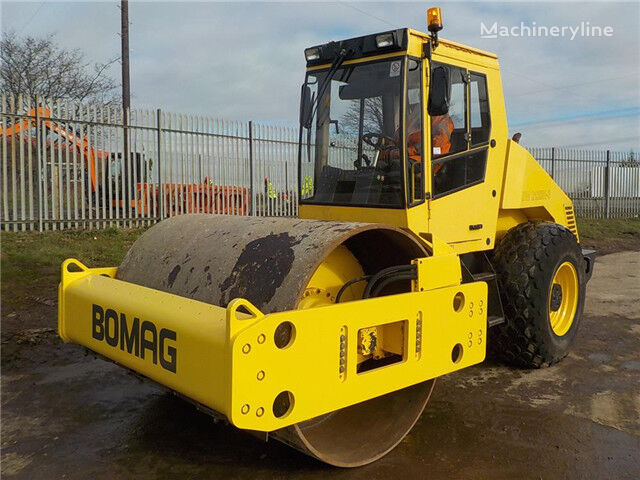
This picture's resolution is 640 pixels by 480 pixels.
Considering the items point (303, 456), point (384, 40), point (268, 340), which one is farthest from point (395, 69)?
point (303, 456)

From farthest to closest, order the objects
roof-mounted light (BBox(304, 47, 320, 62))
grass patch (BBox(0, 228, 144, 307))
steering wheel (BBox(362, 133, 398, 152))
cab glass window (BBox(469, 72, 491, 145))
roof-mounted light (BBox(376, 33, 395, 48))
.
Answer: grass patch (BBox(0, 228, 144, 307))
cab glass window (BBox(469, 72, 491, 145))
roof-mounted light (BBox(304, 47, 320, 62))
steering wheel (BBox(362, 133, 398, 152))
roof-mounted light (BBox(376, 33, 395, 48))

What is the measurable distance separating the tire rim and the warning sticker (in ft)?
7.58

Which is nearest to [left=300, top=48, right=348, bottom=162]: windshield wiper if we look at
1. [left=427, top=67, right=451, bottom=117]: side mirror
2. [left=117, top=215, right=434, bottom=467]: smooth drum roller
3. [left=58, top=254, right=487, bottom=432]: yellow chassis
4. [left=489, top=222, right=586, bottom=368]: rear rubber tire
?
[left=427, top=67, right=451, bottom=117]: side mirror

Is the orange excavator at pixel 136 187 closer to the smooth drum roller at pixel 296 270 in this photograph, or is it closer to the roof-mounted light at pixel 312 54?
the roof-mounted light at pixel 312 54

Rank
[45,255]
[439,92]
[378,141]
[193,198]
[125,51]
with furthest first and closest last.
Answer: [125,51] < [193,198] < [45,255] < [378,141] < [439,92]

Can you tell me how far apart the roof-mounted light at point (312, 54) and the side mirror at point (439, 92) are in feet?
3.25

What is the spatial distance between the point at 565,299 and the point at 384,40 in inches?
115

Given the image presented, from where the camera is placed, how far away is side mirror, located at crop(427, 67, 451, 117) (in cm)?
368

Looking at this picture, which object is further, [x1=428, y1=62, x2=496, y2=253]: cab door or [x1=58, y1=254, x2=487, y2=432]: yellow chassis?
[x1=428, y1=62, x2=496, y2=253]: cab door

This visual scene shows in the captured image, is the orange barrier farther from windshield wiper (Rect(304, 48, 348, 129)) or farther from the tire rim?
the tire rim

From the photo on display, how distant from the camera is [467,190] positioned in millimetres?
4324

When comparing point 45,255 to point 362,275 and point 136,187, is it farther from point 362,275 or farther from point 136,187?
point 362,275

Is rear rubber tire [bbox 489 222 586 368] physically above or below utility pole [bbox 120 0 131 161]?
below

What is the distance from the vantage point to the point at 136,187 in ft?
33.9
